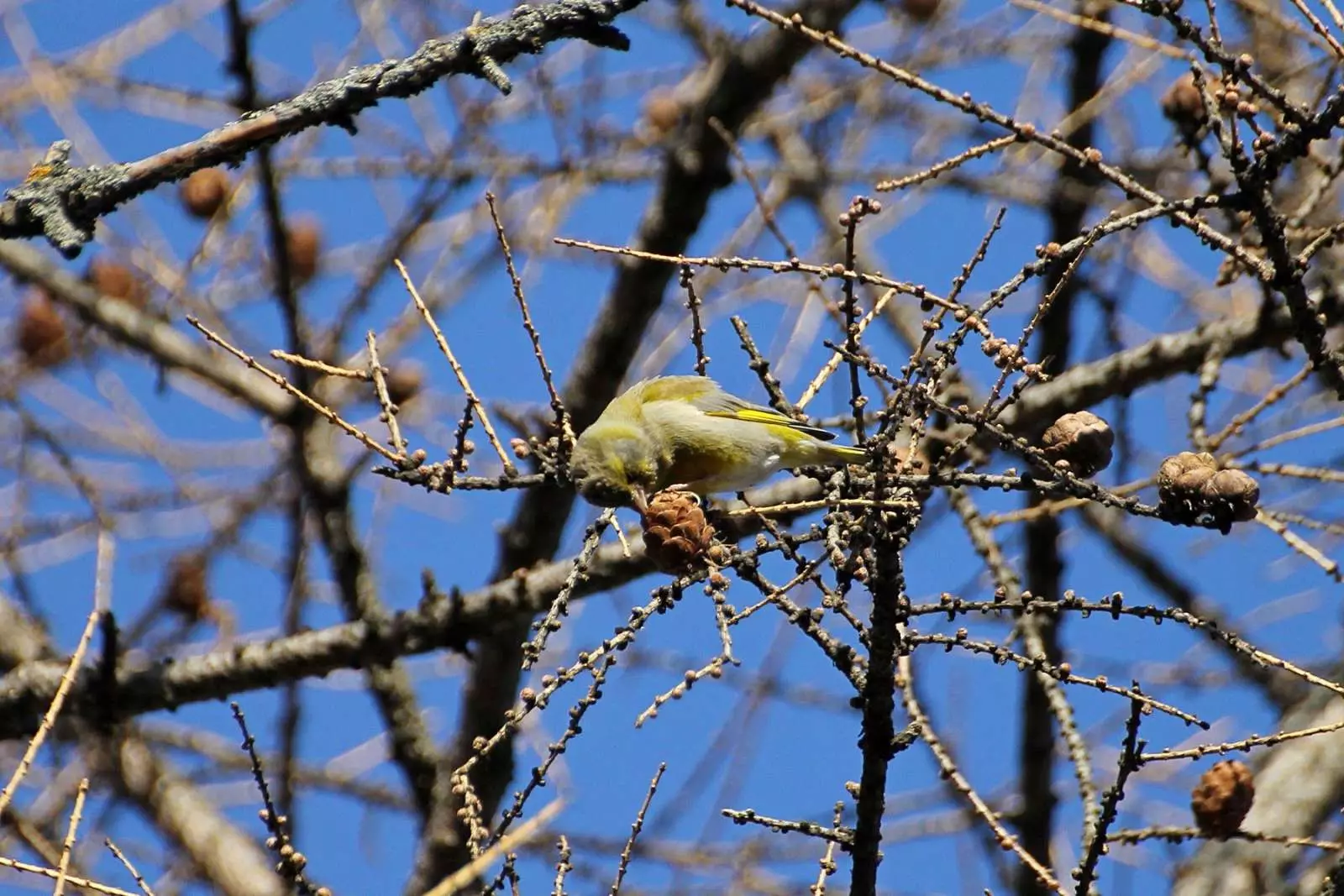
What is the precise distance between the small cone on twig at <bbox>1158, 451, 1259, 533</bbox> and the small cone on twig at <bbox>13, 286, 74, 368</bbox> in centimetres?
521

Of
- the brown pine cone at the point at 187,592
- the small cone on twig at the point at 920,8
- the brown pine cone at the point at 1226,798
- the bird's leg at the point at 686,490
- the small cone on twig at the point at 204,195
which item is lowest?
the brown pine cone at the point at 1226,798

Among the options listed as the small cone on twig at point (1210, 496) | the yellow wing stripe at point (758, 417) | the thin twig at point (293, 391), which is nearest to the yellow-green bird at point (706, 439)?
the yellow wing stripe at point (758, 417)

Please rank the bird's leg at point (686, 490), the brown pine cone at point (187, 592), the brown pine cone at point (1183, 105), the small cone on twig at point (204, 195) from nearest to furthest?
the bird's leg at point (686, 490) < the brown pine cone at point (1183, 105) < the brown pine cone at point (187, 592) < the small cone on twig at point (204, 195)

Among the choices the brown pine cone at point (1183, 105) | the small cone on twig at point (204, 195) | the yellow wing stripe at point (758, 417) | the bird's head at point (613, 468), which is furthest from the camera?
the small cone on twig at point (204, 195)

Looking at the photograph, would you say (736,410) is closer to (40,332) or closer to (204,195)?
(204,195)

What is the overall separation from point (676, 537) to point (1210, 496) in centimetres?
86

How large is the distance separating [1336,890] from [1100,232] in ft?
3.81

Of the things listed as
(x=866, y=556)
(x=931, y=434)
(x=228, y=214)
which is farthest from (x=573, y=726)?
(x=228, y=214)

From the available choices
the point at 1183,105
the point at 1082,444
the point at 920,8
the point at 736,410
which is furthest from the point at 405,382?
the point at 1082,444

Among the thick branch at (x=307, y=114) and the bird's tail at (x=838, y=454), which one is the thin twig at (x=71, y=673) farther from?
the bird's tail at (x=838, y=454)

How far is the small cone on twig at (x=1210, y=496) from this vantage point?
7.01ft

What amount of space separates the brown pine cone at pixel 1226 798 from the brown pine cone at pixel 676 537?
1.27 meters

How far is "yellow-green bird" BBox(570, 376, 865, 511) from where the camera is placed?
350 centimetres

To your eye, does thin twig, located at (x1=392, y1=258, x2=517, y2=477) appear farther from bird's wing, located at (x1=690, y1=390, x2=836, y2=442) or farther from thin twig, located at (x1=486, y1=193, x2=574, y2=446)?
bird's wing, located at (x1=690, y1=390, x2=836, y2=442)
